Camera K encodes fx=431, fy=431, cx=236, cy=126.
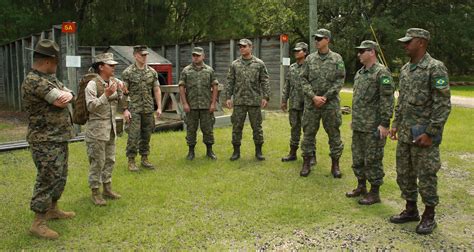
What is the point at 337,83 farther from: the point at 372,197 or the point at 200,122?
the point at 200,122

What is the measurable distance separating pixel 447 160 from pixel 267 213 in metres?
3.96

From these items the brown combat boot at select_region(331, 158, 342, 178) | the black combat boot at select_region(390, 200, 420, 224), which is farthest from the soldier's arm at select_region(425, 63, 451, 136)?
the brown combat boot at select_region(331, 158, 342, 178)

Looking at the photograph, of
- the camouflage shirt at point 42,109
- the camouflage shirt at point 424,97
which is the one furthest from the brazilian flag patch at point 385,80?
the camouflage shirt at point 42,109

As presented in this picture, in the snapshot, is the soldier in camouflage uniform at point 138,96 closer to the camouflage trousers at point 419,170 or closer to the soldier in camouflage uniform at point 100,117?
the soldier in camouflage uniform at point 100,117

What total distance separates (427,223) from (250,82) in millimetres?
3650

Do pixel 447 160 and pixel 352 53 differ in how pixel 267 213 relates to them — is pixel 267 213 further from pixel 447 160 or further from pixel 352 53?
pixel 352 53

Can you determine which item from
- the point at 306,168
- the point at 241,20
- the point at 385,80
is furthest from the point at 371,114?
the point at 241,20

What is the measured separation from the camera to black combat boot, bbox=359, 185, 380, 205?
5050mm

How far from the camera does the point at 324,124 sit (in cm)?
608

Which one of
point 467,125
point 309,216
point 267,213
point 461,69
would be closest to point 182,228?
point 267,213

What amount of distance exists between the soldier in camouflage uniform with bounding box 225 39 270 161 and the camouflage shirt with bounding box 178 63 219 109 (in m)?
0.34

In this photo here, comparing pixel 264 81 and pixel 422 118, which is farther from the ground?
pixel 264 81

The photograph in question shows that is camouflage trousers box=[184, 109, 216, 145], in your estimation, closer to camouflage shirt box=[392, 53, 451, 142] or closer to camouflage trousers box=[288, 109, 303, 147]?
camouflage trousers box=[288, 109, 303, 147]

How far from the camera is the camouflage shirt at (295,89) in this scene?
23.6 feet
